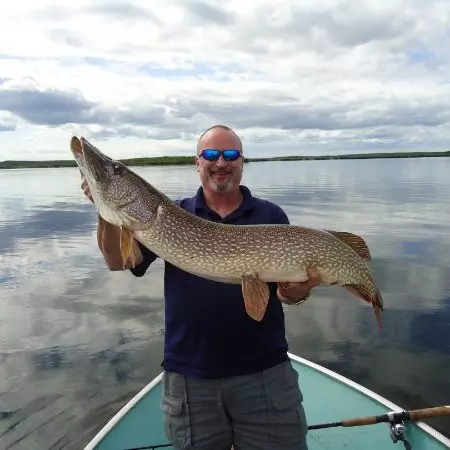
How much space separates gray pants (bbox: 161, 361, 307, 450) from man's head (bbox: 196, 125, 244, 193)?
118 centimetres

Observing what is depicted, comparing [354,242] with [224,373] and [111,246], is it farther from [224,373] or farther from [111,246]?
[111,246]

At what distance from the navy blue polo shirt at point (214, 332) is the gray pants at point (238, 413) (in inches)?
2.9

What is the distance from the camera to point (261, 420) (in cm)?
279

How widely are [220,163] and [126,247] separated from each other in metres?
0.78

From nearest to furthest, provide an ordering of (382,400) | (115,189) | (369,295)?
(115,189) → (369,295) → (382,400)

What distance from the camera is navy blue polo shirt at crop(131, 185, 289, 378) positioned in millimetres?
2783

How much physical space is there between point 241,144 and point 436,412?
9.10 feet

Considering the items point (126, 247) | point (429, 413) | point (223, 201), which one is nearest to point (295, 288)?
point (223, 201)

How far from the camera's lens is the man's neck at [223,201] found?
312 centimetres

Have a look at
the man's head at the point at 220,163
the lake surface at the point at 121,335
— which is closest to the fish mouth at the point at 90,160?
the man's head at the point at 220,163

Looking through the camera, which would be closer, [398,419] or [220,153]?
[220,153]

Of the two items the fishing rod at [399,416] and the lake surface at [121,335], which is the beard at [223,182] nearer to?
the fishing rod at [399,416]

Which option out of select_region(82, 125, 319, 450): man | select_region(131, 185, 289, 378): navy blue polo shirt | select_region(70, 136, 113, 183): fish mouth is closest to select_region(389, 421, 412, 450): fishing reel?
select_region(82, 125, 319, 450): man

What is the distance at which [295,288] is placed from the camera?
2.94m
